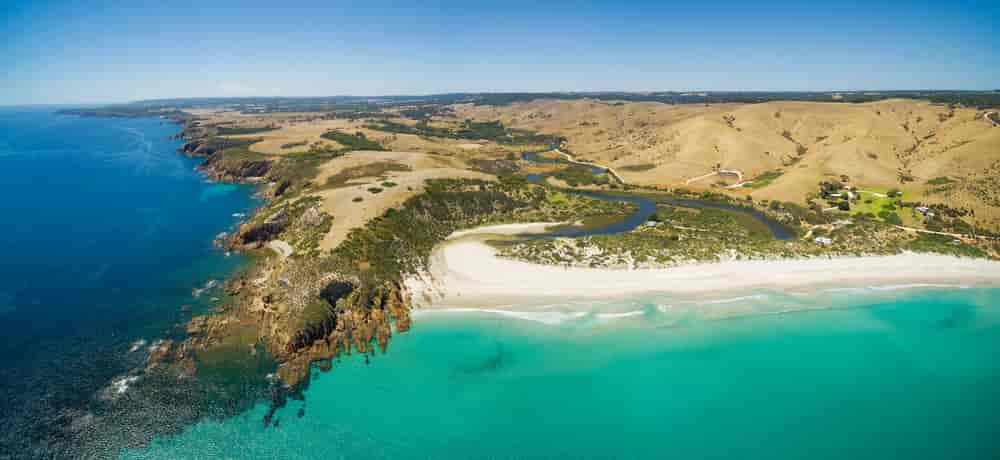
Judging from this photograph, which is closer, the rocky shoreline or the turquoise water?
the turquoise water

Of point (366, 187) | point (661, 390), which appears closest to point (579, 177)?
point (366, 187)

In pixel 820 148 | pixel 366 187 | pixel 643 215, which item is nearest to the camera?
pixel 366 187

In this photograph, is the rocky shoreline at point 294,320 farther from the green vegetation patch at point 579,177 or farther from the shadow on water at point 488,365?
the green vegetation patch at point 579,177

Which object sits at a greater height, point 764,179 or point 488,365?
point 764,179

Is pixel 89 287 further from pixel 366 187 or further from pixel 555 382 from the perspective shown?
pixel 555 382

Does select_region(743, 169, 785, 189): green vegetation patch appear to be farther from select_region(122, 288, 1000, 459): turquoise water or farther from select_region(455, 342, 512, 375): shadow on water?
select_region(455, 342, 512, 375): shadow on water

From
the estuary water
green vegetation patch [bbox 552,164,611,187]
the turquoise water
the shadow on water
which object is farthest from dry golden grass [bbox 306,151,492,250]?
green vegetation patch [bbox 552,164,611,187]
